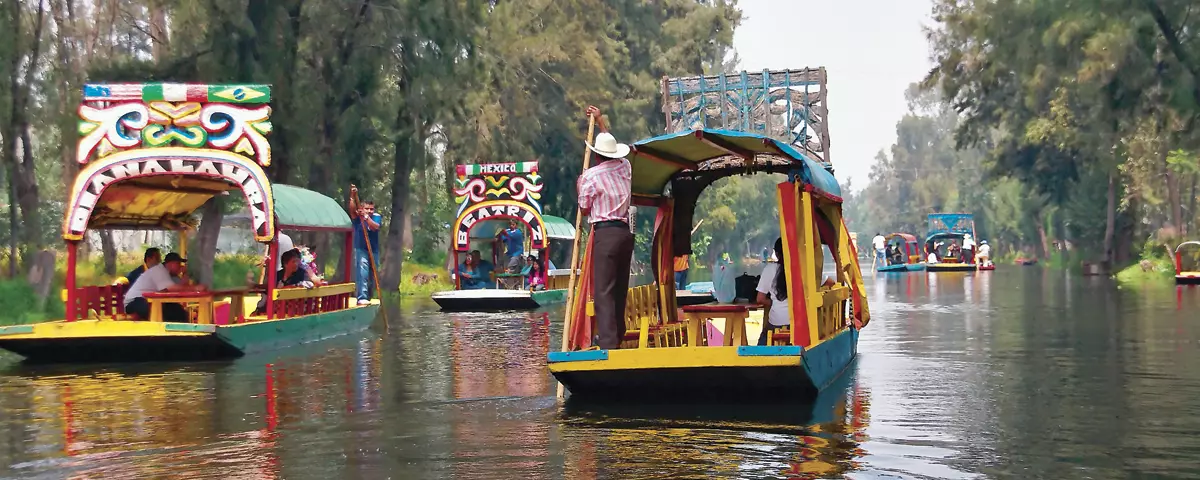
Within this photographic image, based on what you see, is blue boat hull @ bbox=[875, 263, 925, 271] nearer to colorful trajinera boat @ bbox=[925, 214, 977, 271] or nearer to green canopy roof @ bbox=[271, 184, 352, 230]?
colorful trajinera boat @ bbox=[925, 214, 977, 271]

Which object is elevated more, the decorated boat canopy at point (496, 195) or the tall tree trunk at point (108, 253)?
the decorated boat canopy at point (496, 195)

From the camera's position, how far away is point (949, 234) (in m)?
67.4

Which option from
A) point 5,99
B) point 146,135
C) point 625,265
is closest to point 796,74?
point 5,99

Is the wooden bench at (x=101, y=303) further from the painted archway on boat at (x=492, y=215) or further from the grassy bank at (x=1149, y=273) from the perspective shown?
the grassy bank at (x=1149, y=273)

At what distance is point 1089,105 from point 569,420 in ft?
127

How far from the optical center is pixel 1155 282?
41500 millimetres

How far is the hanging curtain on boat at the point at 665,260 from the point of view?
1494cm

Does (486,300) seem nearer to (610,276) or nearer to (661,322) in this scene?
(661,322)

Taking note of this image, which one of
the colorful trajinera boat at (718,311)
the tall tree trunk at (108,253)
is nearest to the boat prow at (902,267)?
the tall tree trunk at (108,253)

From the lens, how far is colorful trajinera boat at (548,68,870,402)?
11.8 meters

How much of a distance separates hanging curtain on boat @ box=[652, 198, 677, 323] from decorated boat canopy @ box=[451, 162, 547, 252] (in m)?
→ 17.1

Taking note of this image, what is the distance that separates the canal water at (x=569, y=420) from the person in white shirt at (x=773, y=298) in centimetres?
83

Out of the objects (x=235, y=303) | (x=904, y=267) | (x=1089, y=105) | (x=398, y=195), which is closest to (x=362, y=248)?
(x=235, y=303)

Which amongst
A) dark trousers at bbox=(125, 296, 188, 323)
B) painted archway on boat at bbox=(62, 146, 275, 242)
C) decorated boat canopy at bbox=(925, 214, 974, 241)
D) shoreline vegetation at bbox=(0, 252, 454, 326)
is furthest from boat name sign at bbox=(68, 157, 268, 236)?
decorated boat canopy at bbox=(925, 214, 974, 241)
